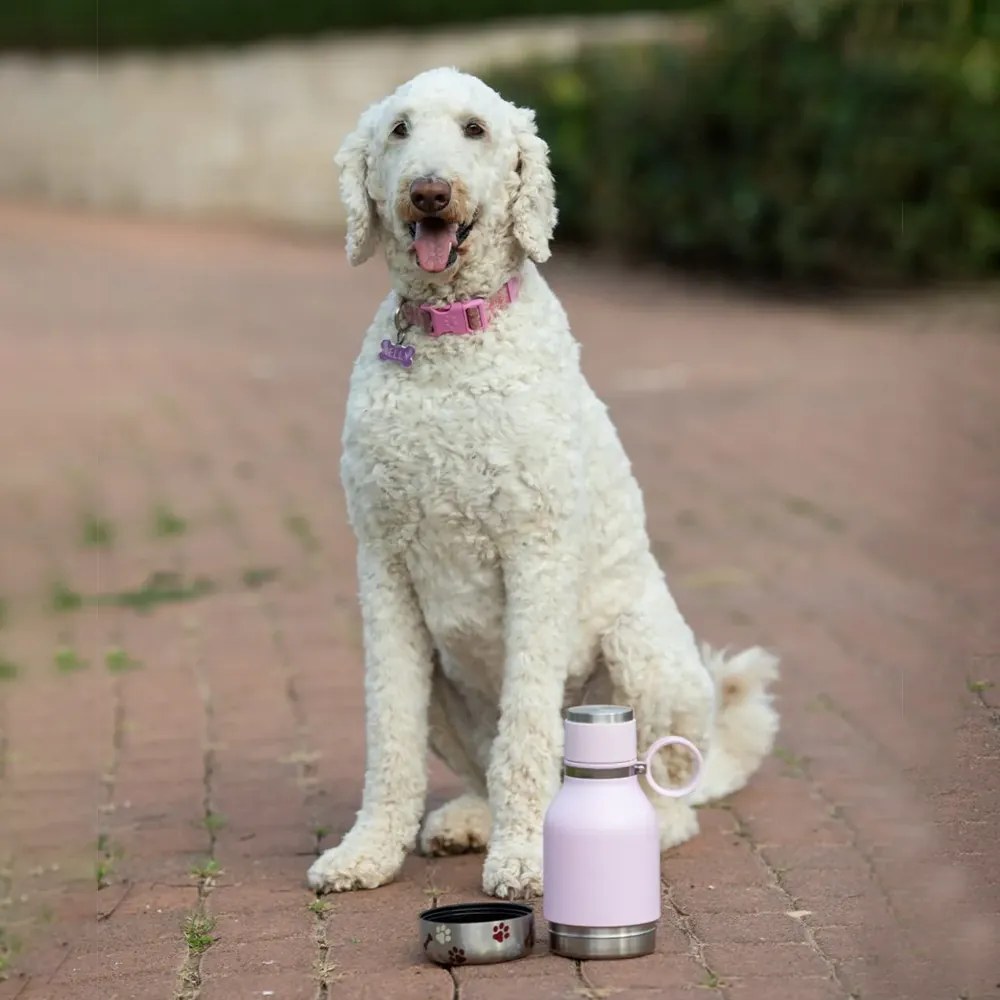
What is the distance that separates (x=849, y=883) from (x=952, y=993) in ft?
3.01

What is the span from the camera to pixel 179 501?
9898 millimetres

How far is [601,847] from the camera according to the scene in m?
Answer: 3.83

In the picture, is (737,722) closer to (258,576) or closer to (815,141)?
(258,576)

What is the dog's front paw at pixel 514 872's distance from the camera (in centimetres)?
434

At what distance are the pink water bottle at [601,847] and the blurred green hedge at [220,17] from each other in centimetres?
1752

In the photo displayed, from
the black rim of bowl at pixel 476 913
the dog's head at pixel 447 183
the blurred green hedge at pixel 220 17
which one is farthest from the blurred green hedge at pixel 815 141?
the black rim of bowl at pixel 476 913

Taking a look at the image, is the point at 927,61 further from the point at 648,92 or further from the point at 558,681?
the point at 558,681

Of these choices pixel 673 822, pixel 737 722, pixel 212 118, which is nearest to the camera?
pixel 673 822

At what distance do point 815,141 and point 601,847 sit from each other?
11.5 meters

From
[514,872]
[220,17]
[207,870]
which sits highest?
[514,872]

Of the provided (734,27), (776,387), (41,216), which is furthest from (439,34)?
(776,387)

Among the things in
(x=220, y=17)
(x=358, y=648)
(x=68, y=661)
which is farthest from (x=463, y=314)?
(x=220, y=17)

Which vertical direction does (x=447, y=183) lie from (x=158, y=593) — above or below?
above

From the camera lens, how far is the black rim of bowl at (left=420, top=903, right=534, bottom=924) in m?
Result: 3.95
